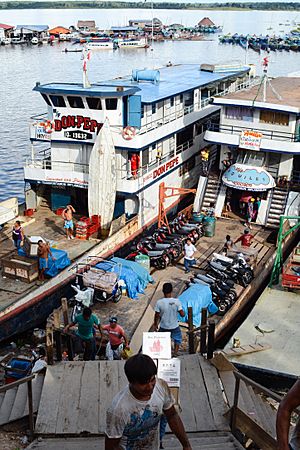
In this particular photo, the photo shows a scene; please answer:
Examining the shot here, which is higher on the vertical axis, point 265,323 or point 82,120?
point 82,120

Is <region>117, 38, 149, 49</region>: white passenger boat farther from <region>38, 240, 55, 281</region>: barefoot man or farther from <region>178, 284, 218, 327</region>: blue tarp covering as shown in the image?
<region>178, 284, 218, 327</region>: blue tarp covering

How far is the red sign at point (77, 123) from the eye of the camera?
22947 mm

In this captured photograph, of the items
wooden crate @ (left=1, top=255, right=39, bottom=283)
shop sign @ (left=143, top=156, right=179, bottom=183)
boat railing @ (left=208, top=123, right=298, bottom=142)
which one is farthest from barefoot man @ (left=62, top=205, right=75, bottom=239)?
boat railing @ (left=208, top=123, right=298, bottom=142)

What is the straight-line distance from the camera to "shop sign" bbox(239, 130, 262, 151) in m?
23.8

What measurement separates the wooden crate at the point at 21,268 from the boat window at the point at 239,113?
41.2ft

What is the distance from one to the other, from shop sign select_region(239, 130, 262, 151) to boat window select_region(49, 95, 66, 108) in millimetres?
7998

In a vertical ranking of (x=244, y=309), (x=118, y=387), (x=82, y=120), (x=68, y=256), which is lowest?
(x=244, y=309)

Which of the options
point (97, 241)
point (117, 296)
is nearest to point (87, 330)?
point (117, 296)

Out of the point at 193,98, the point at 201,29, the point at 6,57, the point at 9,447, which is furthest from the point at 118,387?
the point at 201,29

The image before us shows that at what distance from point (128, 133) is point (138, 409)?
18.2m

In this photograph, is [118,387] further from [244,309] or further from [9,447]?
[244,309]

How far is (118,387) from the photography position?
9.67 metres

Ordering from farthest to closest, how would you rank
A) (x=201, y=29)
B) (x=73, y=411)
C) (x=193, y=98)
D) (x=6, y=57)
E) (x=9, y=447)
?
(x=201, y=29), (x=6, y=57), (x=193, y=98), (x=73, y=411), (x=9, y=447)

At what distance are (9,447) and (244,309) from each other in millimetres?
11886
